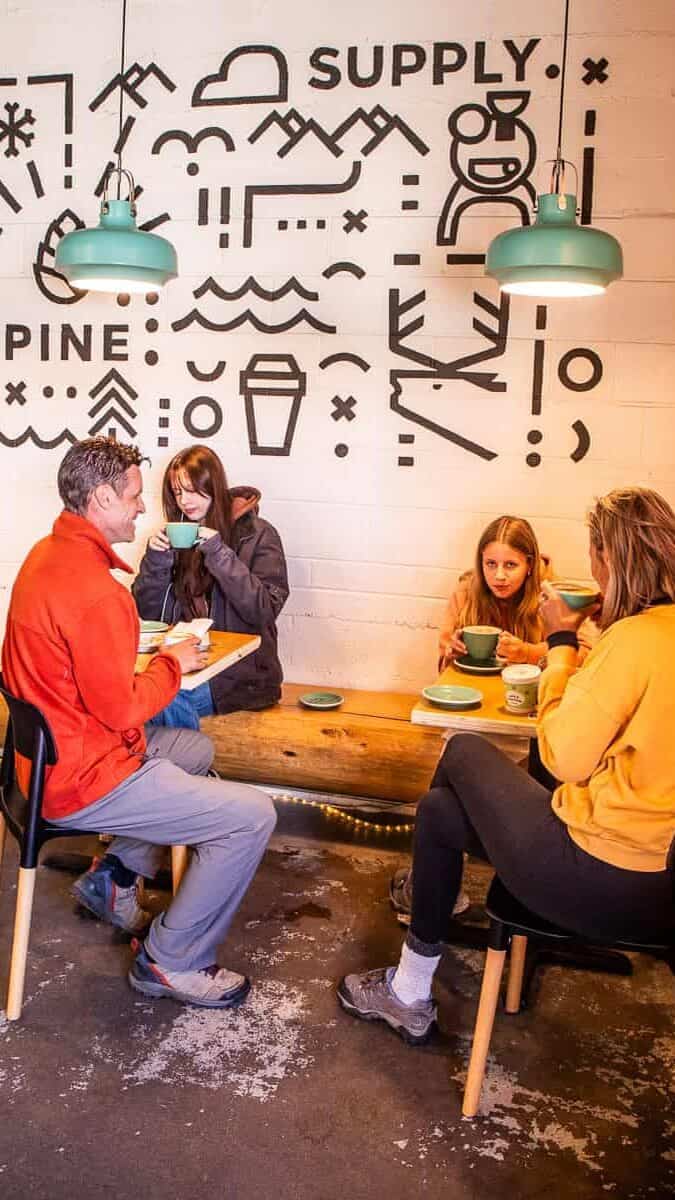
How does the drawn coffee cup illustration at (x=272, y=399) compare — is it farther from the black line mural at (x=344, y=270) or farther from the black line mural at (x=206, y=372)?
the black line mural at (x=344, y=270)

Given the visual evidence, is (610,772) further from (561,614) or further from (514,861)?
(561,614)

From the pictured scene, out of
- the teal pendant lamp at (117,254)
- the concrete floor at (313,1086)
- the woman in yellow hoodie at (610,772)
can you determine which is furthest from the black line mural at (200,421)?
the woman in yellow hoodie at (610,772)

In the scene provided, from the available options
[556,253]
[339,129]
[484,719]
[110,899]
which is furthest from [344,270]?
[110,899]

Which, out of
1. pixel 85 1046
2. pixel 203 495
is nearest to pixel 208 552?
pixel 203 495

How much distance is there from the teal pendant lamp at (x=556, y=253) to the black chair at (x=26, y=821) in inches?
68.0

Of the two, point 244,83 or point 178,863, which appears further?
point 244,83

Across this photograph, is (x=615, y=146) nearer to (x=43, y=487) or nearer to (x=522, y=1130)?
(x=43, y=487)

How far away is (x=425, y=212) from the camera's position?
4.15 meters

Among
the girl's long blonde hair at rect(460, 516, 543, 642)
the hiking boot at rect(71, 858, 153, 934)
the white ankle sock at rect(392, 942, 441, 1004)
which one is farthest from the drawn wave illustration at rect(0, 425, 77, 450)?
the white ankle sock at rect(392, 942, 441, 1004)

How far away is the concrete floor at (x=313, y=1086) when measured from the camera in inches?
92.0

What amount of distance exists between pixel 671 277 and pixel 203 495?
1.78m

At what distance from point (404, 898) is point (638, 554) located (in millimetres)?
1537

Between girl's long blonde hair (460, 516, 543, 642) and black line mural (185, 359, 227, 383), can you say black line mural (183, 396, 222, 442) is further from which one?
girl's long blonde hair (460, 516, 543, 642)

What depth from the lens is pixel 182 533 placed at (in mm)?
3363
